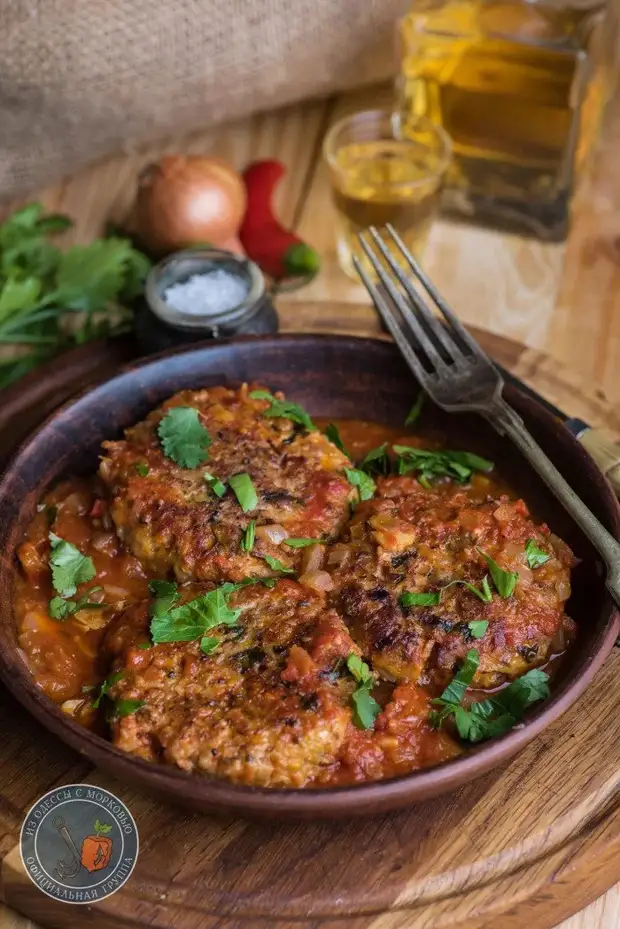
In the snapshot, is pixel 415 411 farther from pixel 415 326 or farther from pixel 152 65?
pixel 152 65

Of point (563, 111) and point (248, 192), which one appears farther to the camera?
point (248, 192)

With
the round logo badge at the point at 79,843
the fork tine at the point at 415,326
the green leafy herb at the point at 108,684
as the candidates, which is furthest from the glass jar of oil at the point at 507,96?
the round logo badge at the point at 79,843

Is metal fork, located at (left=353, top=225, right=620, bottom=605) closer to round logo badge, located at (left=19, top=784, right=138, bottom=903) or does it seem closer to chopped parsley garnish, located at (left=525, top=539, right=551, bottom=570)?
chopped parsley garnish, located at (left=525, top=539, right=551, bottom=570)

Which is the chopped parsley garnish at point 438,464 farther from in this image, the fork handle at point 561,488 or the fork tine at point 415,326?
the fork tine at point 415,326

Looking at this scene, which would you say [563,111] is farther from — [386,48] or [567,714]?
[567,714]

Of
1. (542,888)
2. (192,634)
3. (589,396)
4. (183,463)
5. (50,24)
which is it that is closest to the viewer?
(542,888)

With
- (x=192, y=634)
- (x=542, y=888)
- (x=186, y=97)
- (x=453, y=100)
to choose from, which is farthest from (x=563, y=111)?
(x=542, y=888)

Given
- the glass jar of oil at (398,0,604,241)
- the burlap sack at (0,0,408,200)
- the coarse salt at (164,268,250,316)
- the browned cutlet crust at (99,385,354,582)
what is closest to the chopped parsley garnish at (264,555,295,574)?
the browned cutlet crust at (99,385,354,582)
